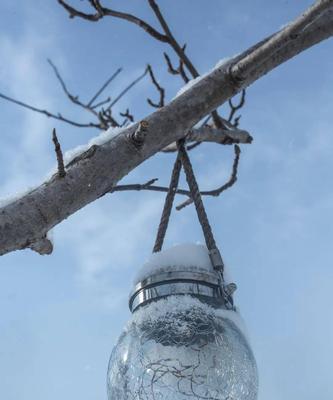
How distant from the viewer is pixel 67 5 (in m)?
2.28

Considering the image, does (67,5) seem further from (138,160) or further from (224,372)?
(224,372)

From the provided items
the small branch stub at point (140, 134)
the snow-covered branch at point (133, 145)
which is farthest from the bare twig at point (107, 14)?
the small branch stub at point (140, 134)

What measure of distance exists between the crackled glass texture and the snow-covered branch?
32cm

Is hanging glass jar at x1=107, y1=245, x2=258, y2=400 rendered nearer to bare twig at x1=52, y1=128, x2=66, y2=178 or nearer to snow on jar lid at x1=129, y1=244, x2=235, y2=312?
snow on jar lid at x1=129, y1=244, x2=235, y2=312

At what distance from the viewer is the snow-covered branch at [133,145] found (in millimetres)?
1227

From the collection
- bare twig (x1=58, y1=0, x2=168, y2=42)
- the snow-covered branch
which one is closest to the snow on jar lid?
the snow-covered branch

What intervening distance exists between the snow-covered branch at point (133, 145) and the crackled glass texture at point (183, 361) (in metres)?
0.32

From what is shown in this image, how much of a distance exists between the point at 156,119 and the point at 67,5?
103 centimetres

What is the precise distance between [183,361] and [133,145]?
55cm

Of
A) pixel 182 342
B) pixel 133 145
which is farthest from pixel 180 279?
pixel 133 145

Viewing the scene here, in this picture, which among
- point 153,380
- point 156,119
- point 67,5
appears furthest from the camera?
point 67,5

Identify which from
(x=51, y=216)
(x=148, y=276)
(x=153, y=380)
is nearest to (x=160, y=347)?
(x=153, y=380)

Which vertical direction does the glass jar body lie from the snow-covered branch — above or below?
below

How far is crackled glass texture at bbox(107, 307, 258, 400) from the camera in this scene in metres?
1.16
